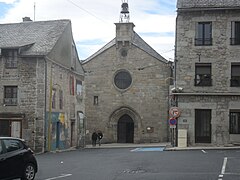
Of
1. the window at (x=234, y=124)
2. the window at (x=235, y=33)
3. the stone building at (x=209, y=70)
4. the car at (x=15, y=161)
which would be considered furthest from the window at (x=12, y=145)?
the window at (x=235, y=33)

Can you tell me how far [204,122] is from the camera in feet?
98.0

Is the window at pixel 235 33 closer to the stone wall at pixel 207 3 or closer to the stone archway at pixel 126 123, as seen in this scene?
the stone wall at pixel 207 3

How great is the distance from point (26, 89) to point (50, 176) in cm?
1642

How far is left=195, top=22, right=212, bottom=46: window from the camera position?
98.5ft

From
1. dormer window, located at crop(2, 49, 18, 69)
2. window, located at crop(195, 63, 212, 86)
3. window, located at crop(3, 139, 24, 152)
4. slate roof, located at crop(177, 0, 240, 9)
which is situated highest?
slate roof, located at crop(177, 0, 240, 9)

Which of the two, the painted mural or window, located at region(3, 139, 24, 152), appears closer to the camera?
window, located at region(3, 139, 24, 152)

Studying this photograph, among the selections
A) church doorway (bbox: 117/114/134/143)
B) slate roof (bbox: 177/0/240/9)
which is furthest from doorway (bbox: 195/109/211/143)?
church doorway (bbox: 117/114/134/143)

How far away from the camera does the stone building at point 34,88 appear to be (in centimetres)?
2989

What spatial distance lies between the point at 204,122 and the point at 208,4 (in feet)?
25.7

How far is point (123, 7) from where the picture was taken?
4738 centimetres

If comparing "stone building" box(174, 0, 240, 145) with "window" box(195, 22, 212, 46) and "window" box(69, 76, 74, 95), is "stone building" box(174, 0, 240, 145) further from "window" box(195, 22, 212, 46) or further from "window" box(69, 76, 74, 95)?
"window" box(69, 76, 74, 95)

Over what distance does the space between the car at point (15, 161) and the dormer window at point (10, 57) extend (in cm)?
1834

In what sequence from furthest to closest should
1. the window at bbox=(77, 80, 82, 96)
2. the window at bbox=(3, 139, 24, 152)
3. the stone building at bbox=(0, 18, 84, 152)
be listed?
the window at bbox=(77, 80, 82, 96) → the stone building at bbox=(0, 18, 84, 152) → the window at bbox=(3, 139, 24, 152)

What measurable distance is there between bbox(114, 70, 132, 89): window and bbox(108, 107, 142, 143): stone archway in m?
2.34
